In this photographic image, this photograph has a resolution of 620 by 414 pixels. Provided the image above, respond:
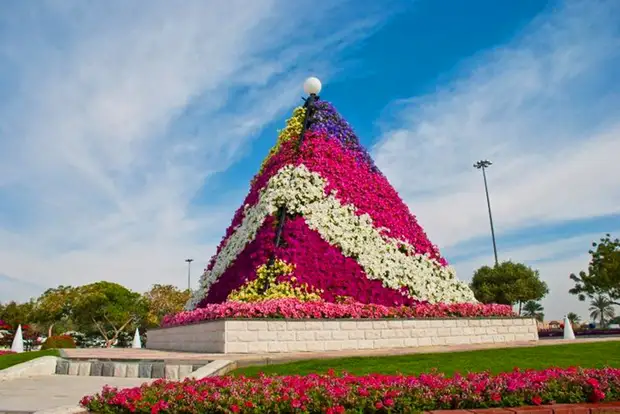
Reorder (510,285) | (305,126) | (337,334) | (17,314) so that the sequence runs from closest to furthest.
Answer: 1. (337,334)
2. (305,126)
3. (510,285)
4. (17,314)

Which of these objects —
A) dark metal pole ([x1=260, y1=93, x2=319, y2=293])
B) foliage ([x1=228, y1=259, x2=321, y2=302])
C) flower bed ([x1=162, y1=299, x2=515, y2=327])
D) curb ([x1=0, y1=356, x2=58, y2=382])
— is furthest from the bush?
dark metal pole ([x1=260, y1=93, x2=319, y2=293])

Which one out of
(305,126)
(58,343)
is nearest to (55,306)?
(58,343)

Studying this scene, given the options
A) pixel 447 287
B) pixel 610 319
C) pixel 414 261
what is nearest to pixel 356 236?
pixel 414 261

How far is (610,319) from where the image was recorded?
198 feet

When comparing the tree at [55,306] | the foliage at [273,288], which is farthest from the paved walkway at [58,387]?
the tree at [55,306]

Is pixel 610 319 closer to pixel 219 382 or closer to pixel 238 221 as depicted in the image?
pixel 238 221

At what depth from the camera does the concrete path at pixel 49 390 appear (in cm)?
689

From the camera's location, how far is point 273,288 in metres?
13.7

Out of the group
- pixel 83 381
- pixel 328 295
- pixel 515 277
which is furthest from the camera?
pixel 515 277

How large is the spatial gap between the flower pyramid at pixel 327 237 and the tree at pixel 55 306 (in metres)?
31.2

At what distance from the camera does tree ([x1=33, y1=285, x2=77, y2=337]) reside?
44250 mm

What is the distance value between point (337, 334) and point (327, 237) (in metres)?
3.57

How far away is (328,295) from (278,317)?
252 centimetres

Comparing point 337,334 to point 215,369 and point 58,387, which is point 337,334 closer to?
point 215,369
